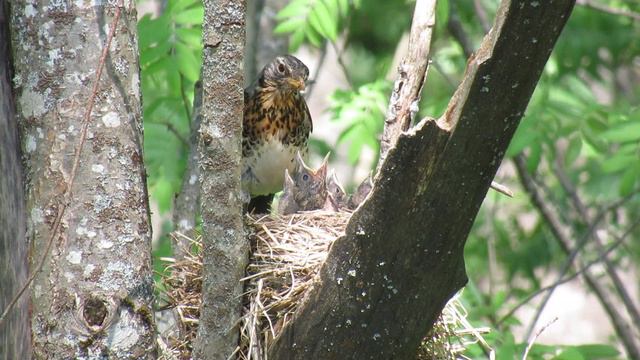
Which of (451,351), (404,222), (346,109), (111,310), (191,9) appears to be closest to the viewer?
(404,222)

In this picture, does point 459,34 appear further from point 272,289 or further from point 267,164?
point 272,289

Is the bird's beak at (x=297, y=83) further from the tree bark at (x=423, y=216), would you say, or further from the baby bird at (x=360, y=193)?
the tree bark at (x=423, y=216)

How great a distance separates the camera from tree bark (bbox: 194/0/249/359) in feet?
10.7

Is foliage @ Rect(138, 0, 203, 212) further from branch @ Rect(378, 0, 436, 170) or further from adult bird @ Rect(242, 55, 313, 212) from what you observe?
branch @ Rect(378, 0, 436, 170)

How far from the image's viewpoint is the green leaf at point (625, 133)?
18.2 feet

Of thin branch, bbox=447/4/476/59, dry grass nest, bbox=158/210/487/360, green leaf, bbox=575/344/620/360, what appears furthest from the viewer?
thin branch, bbox=447/4/476/59

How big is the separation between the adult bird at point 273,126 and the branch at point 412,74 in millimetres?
1564

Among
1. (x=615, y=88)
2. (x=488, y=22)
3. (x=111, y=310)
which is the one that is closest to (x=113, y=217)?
(x=111, y=310)

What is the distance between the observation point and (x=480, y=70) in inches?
112

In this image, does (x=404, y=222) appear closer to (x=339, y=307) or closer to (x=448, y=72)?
(x=339, y=307)

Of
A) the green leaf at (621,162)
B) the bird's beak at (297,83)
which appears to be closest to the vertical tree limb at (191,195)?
the bird's beak at (297,83)

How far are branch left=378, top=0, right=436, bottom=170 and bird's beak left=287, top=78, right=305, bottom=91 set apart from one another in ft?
4.98

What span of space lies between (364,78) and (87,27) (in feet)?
20.4

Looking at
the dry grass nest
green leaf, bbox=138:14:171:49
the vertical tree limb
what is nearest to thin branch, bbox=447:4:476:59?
green leaf, bbox=138:14:171:49
